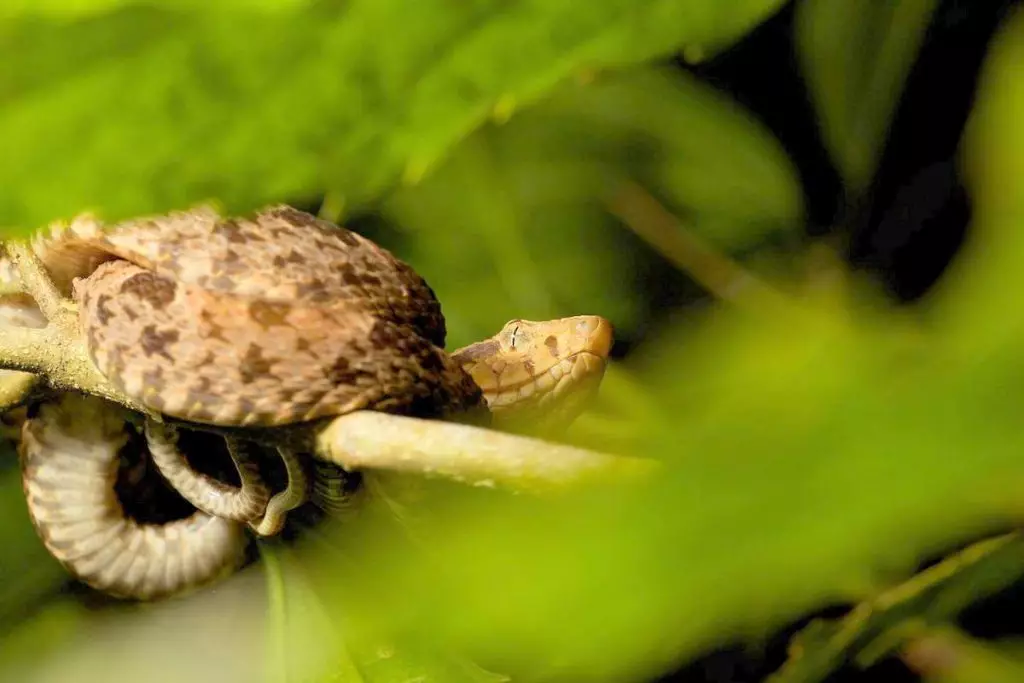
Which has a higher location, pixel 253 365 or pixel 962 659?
pixel 253 365

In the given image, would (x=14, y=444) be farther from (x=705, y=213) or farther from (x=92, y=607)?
(x=705, y=213)

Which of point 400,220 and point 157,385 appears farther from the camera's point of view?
point 400,220

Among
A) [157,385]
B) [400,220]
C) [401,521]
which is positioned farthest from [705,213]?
[157,385]

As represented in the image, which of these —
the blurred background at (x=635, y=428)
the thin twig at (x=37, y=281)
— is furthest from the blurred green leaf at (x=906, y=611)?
the thin twig at (x=37, y=281)

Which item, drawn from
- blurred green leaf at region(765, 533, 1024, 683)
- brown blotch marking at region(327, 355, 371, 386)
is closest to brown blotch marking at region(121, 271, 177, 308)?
brown blotch marking at region(327, 355, 371, 386)

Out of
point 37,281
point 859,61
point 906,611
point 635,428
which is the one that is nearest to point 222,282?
point 37,281

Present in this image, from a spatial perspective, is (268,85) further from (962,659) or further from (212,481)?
(212,481)

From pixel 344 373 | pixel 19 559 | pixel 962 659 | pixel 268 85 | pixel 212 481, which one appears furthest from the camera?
pixel 19 559
